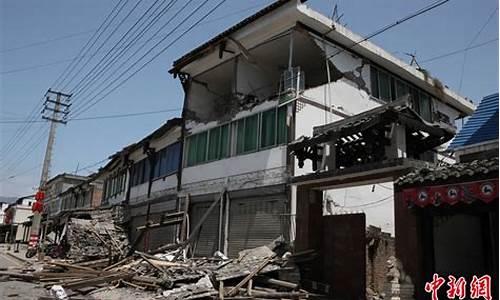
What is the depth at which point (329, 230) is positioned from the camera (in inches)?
475

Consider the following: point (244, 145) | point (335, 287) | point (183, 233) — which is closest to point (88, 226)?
point (183, 233)

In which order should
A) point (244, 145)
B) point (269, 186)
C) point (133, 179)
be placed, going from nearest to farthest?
point (269, 186), point (244, 145), point (133, 179)

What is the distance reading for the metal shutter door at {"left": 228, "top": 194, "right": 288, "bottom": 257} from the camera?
574 inches

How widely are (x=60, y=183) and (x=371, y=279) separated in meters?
53.6

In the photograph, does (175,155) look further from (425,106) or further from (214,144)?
(425,106)

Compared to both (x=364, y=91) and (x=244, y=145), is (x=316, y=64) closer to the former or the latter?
(x=364, y=91)

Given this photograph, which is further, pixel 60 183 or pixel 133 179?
pixel 60 183

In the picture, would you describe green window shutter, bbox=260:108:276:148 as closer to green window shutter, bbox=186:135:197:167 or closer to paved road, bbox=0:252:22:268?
green window shutter, bbox=186:135:197:167

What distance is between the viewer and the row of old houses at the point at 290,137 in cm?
1122

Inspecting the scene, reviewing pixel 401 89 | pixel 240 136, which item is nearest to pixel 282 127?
pixel 240 136

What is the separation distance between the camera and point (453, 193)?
26.4 ft

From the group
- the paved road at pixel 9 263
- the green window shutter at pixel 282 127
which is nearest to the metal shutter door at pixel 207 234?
the green window shutter at pixel 282 127

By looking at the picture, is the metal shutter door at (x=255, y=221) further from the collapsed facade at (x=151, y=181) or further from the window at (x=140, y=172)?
the window at (x=140, y=172)

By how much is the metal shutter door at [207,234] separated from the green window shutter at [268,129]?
3616mm
